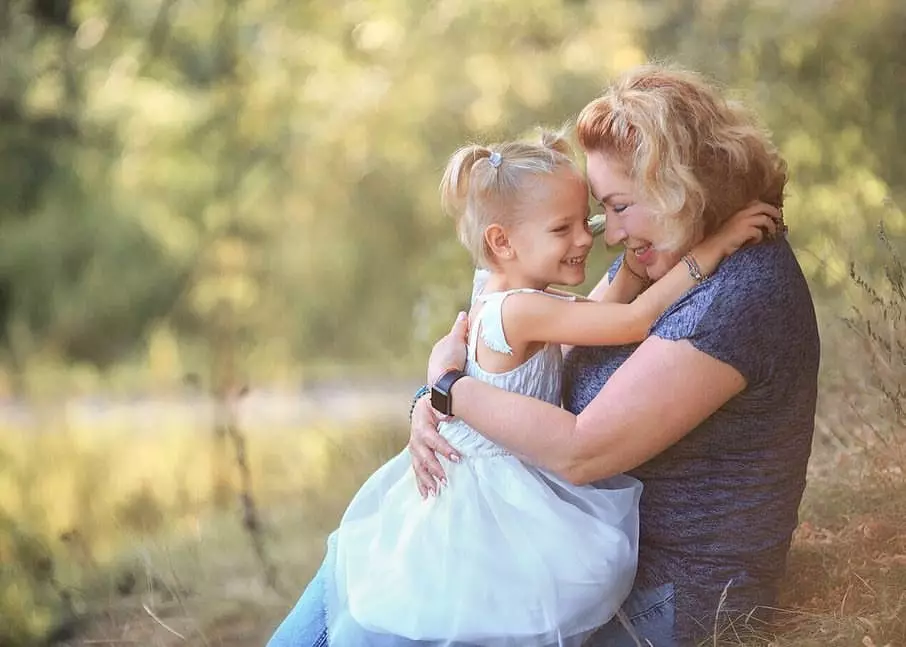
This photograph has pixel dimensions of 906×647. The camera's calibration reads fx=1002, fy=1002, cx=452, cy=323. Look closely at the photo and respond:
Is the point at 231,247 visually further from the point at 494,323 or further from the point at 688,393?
the point at 688,393

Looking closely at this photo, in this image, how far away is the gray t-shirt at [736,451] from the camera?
1.19 metres

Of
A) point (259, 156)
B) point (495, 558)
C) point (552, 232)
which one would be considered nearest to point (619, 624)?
point (495, 558)

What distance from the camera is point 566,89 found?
7.49ft

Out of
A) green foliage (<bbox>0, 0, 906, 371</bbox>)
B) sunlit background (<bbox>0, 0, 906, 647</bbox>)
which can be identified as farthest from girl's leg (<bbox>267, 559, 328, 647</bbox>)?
green foliage (<bbox>0, 0, 906, 371</bbox>)

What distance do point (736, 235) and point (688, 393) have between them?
207 mm

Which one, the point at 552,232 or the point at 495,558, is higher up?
the point at 552,232

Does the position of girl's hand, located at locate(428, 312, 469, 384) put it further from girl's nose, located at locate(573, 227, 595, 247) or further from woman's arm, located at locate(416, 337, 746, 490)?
girl's nose, located at locate(573, 227, 595, 247)

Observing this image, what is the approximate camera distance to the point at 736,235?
1222 millimetres

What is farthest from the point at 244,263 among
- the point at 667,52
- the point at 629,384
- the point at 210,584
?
the point at 629,384

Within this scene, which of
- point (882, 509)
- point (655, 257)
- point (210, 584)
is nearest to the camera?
point (655, 257)

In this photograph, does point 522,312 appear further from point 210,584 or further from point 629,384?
point 210,584

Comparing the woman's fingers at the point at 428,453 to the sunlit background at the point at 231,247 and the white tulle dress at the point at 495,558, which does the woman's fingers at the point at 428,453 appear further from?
the sunlit background at the point at 231,247

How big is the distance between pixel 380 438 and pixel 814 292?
0.98 m

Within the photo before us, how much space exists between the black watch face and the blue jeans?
310 mm
